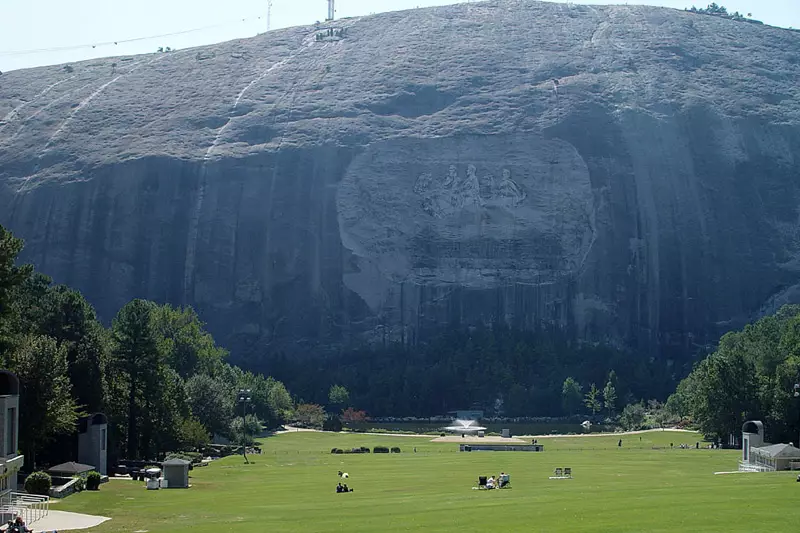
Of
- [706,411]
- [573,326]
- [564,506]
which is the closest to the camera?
[564,506]

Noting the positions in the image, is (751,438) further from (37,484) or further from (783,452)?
(37,484)

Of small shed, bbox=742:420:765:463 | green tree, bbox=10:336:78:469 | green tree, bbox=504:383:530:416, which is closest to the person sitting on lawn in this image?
small shed, bbox=742:420:765:463

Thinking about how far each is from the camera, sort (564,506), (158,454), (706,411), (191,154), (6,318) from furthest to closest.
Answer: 1. (191,154)
2. (706,411)
3. (158,454)
4. (6,318)
5. (564,506)

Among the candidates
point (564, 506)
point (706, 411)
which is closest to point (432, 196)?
point (706, 411)

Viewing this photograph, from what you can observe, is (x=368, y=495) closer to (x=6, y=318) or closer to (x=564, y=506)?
(x=564, y=506)

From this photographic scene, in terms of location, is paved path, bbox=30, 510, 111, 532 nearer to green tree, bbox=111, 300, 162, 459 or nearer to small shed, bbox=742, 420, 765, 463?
green tree, bbox=111, 300, 162, 459

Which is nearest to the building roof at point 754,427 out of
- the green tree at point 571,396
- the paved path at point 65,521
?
the paved path at point 65,521

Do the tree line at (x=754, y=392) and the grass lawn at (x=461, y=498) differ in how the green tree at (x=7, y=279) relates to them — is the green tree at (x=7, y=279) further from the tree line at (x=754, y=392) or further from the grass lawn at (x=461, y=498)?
the tree line at (x=754, y=392)
